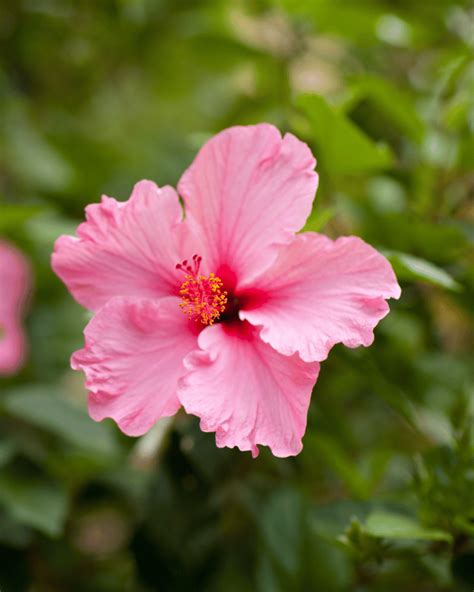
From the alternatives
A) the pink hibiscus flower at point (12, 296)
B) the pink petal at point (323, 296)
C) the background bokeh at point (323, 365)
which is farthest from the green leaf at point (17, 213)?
the pink petal at point (323, 296)

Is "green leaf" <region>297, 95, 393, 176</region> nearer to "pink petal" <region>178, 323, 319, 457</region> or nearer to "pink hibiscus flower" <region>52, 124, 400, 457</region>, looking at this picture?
"pink hibiscus flower" <region>52, 124, 400, 457</region>

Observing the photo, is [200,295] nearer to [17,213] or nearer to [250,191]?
[250,191]

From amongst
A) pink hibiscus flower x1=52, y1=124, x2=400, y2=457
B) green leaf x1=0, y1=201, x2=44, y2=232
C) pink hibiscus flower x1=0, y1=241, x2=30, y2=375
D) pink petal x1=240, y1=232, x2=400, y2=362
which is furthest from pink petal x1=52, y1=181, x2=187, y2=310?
pink hibiscus flower x1=0, y1=241, x2=30, y2=375

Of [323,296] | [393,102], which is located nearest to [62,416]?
[323,296]

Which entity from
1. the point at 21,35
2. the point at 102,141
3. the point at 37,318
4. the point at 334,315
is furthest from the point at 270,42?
the point at 334,315

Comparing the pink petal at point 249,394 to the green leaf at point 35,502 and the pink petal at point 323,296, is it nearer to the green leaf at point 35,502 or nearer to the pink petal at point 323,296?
the pink petal at point 323,296

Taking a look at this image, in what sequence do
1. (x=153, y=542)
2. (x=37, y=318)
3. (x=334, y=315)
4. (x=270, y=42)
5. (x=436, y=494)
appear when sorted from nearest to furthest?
(x=334, y=315)
(x=436, y=494)
(x=153, y=542)
(x=37, y=318)
(x=270, y=42)

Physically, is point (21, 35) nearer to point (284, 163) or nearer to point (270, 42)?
point (270, 42)
